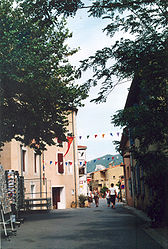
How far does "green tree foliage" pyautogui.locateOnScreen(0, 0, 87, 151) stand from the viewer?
623 inches

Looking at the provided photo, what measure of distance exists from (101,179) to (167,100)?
97.3 m

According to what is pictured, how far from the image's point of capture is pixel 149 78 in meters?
9.18

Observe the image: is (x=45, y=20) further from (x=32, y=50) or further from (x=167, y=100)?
(x=32, y=50)

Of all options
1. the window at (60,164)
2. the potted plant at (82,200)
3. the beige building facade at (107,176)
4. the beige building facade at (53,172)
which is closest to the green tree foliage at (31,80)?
the beige building facade at (53,172)

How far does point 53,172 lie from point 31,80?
24416 mm

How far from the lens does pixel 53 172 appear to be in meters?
39.7

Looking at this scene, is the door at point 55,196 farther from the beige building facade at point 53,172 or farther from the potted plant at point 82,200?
the potted plant at point 82,200

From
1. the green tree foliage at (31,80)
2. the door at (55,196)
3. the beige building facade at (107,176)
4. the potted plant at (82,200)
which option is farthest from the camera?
the beige building facade at (107,176)

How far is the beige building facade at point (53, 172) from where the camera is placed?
32.5 m

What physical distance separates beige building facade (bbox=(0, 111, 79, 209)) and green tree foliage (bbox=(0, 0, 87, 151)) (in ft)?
41.0

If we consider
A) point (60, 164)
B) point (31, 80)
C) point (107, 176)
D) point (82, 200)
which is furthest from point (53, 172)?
point (107, 176)

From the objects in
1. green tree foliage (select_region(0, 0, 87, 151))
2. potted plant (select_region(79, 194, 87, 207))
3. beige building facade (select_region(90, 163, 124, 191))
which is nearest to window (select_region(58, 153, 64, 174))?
potted plant (select_region(79, 194, 87, 207))

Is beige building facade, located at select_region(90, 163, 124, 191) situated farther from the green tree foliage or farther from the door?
the green tree foliage

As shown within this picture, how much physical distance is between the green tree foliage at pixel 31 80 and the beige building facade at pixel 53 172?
41.0ft
